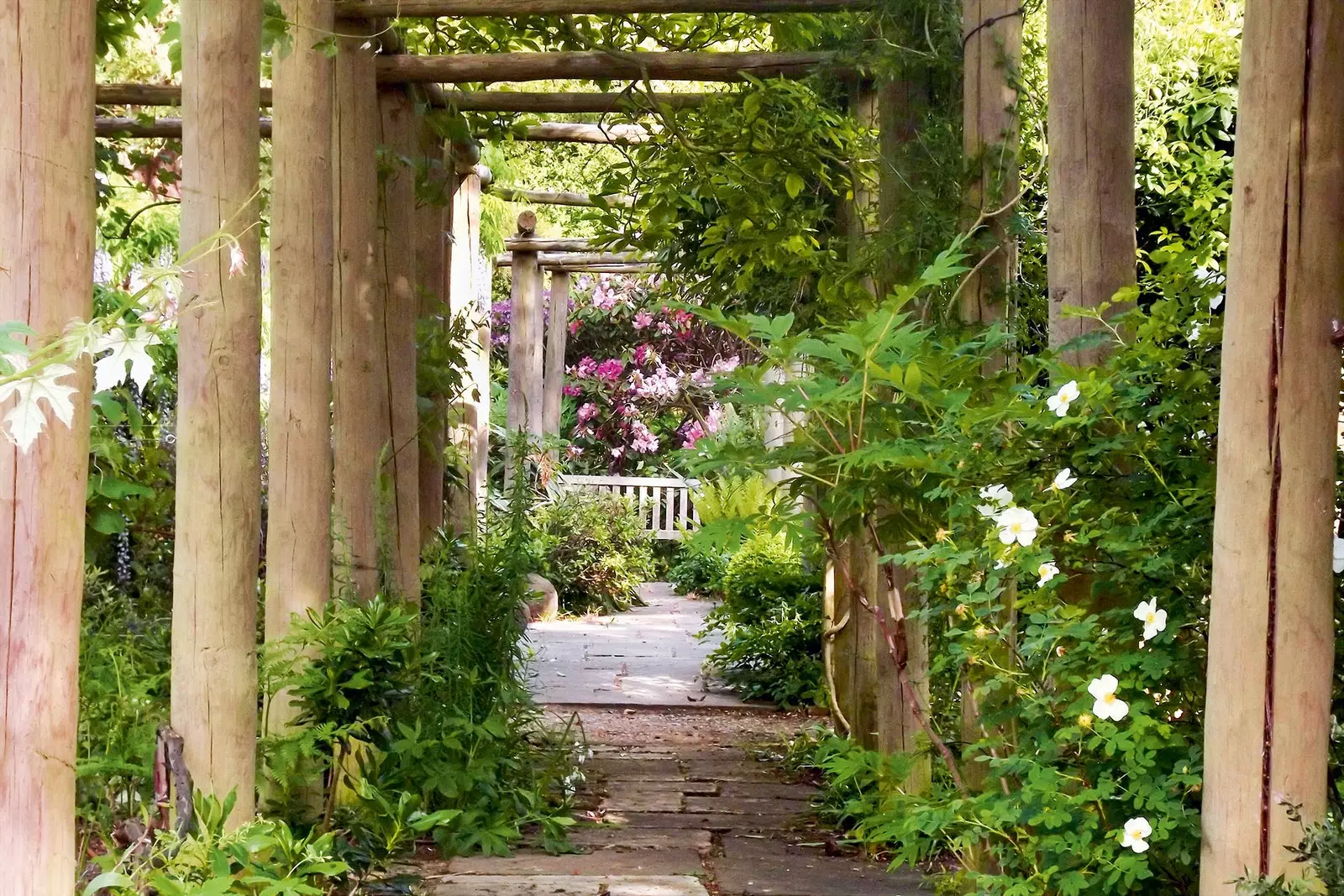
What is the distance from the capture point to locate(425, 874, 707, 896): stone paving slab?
385cm

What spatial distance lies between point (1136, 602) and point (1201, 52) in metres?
3.76

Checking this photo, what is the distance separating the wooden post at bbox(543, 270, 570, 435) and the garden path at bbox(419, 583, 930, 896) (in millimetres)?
4582

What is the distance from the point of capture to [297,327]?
13.7 feet

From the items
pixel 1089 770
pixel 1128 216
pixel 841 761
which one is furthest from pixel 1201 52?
pixel 1089 770

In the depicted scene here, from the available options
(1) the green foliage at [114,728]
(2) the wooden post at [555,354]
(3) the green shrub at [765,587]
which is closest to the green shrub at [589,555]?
(2) the wooden post at [555,354]

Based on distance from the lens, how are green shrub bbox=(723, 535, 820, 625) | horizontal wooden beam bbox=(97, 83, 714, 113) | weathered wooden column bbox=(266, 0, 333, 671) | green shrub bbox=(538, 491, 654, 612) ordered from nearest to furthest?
weathered wooden column bbox=(266, 0, 333, 671) < horizontal wooden beam bbox=(97, 83, 714, 113) < green shrub bbox=(723, 535, 820, 625) < green shrub bbox=(538, 491, 654, 612)

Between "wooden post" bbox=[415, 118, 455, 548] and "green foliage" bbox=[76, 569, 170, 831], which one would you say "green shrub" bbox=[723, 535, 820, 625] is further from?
"green foliage" bbox=[76, 569, 170, 831]

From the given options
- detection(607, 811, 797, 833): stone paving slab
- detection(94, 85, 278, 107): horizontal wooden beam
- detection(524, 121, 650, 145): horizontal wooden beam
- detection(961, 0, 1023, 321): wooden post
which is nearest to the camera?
detection(961, 0, 1023, 321): wooden post

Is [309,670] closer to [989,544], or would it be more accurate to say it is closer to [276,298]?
[276,298]

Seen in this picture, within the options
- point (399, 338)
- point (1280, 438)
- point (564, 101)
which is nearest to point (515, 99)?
point (564, 101)

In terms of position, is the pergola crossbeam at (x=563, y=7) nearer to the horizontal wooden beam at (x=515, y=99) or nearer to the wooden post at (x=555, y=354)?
the horizontal wooden beam at (x=515, y=99)

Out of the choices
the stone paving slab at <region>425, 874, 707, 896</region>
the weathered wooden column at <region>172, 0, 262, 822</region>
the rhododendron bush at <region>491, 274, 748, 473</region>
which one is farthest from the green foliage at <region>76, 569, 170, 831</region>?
the rhododendron bush at <region>491, 274, 748, 473</region>

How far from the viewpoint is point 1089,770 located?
2299 mm

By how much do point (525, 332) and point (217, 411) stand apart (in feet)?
29.9
